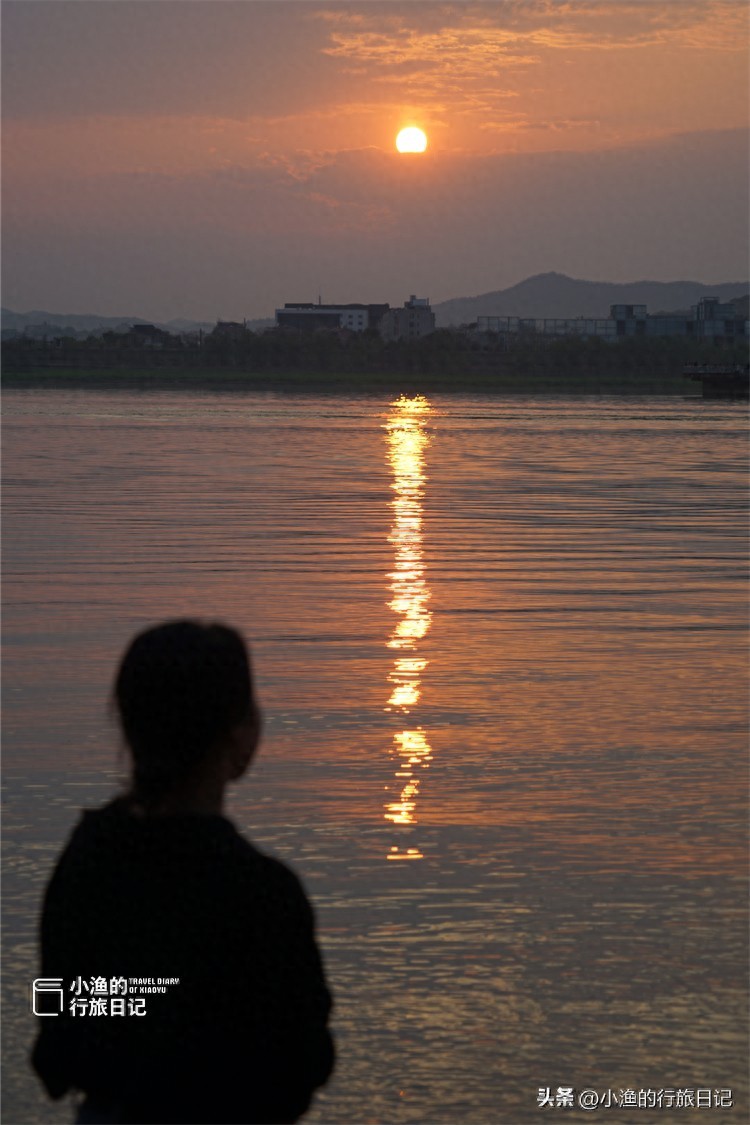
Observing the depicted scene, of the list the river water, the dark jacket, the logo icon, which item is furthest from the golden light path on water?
the dark jacket

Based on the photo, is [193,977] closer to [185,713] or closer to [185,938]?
[185,938]

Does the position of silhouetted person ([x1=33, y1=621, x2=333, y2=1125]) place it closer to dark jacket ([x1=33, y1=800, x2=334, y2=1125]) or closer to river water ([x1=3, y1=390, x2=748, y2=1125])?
dark jacket ([x1=33, y1=800, x2=334, y2=1125])

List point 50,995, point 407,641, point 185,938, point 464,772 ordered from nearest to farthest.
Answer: point 185,938 < point 50,995 < point 464,772 < point 407,641

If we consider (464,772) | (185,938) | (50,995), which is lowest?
(464,772)

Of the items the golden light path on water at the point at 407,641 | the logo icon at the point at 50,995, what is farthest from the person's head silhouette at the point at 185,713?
the golden light path on water at the point at 407,641

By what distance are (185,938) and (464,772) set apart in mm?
7767

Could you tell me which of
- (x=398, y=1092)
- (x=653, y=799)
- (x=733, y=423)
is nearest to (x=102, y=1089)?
(x=398, y=1092)

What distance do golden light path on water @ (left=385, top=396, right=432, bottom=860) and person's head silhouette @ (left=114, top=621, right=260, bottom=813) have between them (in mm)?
5838

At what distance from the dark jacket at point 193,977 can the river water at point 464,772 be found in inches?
114

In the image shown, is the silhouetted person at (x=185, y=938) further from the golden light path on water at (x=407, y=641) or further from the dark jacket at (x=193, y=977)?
the golden light path on water at (x=407, y=641)

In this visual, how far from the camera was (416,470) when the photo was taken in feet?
150

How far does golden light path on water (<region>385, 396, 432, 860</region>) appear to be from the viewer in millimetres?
9969

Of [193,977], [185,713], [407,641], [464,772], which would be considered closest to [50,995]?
[193,977]

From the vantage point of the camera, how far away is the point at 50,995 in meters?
3.07
